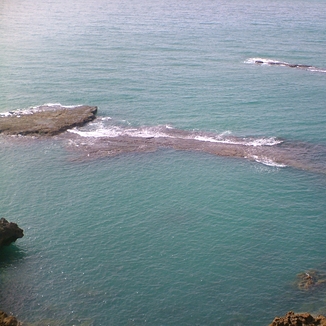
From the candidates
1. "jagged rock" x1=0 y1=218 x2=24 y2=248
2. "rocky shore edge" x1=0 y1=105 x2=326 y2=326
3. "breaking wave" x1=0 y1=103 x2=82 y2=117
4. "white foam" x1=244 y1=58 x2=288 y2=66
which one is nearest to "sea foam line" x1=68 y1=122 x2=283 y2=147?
"rocky shore edge" x1=0 y1=105 x2=326 y2=326

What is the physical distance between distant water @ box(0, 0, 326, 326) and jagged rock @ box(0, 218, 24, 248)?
1.37 metres

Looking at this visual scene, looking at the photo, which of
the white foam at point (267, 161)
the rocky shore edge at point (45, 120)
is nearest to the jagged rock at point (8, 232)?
the rocky shore edge at point (45, 120)

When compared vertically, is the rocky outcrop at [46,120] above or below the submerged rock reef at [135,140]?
above

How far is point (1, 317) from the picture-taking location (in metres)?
45.3

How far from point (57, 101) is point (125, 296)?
54.9 meters

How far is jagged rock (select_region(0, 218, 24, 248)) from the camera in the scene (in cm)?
5578

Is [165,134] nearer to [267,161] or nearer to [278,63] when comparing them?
[267,161]

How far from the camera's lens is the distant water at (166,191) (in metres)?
51.2

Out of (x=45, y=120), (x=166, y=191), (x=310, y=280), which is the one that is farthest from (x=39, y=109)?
(x=310, y=280)

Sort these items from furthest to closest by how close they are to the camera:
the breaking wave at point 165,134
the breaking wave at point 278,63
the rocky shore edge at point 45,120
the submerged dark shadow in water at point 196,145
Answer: the breaking wave at point 278,63
the rocky shore edge at point 45,120
the breaking wave at point 165,134
the submerged dark shadow in water at point 196,145

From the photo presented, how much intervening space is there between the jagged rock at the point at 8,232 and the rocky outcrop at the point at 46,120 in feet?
98.7

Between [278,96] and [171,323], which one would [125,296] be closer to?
[171,323]

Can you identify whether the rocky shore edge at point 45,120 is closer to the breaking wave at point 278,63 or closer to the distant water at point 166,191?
the distant water at point 166,191

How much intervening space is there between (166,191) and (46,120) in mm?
30791
